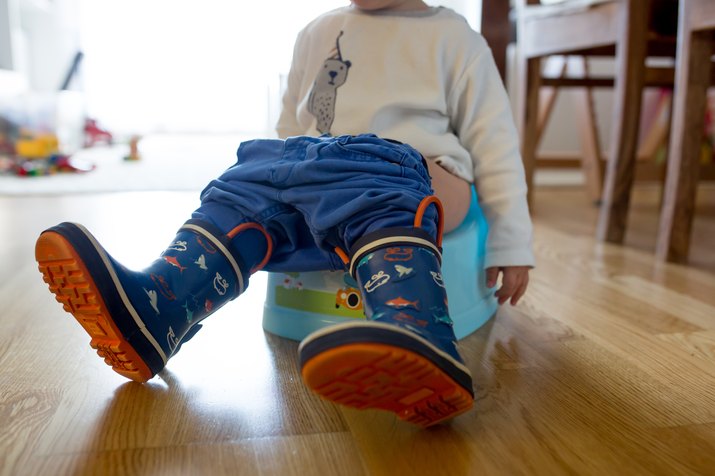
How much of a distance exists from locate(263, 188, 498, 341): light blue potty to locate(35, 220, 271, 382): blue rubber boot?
3.8 inches

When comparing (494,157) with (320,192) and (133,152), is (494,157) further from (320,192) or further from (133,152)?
(133,152)

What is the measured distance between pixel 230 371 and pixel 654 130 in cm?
220

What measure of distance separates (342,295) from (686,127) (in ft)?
2.47

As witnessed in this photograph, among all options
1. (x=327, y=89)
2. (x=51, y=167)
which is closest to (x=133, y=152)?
(x=51, y=167)

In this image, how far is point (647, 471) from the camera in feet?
1.60

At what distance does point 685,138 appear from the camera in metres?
1.16

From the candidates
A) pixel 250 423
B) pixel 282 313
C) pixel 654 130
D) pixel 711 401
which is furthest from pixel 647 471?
pixel 654 130

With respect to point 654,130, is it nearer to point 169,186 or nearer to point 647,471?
point 169,186

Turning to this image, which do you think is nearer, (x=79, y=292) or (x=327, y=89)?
(x=79, y=292)

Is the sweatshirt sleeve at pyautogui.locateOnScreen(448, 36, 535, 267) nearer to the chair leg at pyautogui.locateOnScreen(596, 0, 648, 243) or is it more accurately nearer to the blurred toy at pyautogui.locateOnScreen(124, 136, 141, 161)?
the chair leg at pyautogui.locateOnScreen(596, 0, 648, 243)

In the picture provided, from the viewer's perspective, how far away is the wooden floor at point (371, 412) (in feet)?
1.63

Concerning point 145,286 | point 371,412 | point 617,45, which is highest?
point 617,45

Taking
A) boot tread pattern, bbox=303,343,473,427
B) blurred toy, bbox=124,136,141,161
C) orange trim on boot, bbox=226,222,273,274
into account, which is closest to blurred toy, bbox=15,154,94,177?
blurred toy, bbox=124,136,141,161

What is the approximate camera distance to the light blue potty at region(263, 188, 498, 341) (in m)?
0.75
